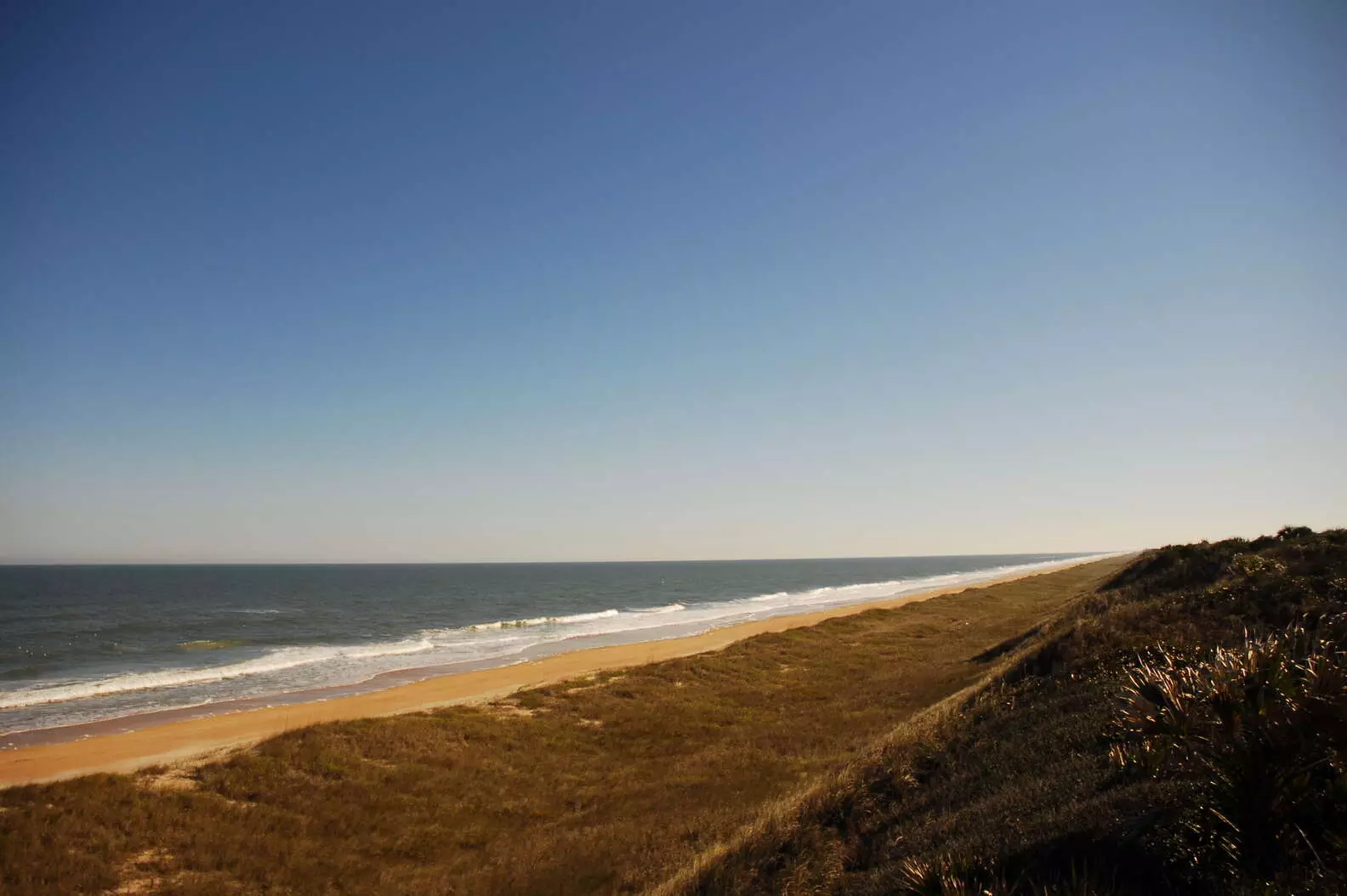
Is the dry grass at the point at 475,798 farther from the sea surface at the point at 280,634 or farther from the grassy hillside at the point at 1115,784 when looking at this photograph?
the sea surface at the point at 280,634

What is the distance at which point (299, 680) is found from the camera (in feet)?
112

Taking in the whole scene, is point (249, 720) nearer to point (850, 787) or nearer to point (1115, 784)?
point (850, 787)

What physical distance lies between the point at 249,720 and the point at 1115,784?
90.9 ft

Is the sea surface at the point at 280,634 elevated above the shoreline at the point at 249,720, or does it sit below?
below

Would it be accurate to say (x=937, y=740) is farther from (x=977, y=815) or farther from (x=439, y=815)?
(x=439, y=815)

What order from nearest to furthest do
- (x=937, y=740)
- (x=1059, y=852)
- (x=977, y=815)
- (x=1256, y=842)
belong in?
(x=1256, y=842)
(x=1059, y=852)
(x=977, y=815)
(x=937, y=740)

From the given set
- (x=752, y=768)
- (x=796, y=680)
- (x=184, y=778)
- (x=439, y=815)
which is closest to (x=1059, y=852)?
(x=752, y=768)

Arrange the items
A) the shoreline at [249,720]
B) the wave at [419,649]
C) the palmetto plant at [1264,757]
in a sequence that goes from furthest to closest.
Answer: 1. the wave at [419,649]
2. the shoreline at [249,720]
3. the palmetto plant at [1264,757]

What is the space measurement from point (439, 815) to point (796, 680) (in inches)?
703

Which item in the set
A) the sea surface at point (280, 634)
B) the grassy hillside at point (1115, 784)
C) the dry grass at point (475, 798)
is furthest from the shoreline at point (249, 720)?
the grassy hillside at point (1115, 784)

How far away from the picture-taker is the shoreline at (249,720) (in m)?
19.1

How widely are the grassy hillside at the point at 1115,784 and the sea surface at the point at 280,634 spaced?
2818cm

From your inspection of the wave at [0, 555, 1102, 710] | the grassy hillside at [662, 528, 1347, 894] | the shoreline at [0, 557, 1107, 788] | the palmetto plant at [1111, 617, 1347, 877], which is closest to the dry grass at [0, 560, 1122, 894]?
the grassy hillside at [662, 528, 1347, 894]

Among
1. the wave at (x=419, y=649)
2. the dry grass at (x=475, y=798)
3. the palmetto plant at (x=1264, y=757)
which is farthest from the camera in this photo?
the wave at (x=419, y=649)
